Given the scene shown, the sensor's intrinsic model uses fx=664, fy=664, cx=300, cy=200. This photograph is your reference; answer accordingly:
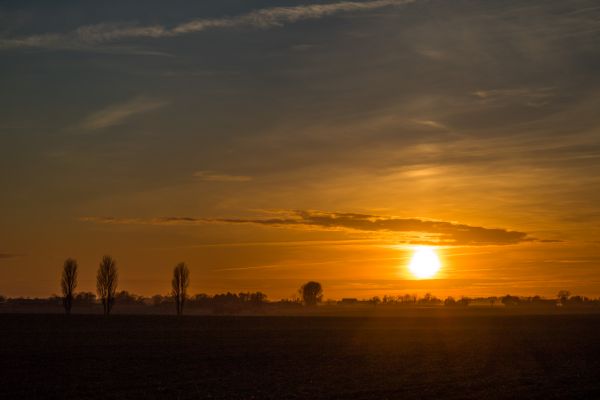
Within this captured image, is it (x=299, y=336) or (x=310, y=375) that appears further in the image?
(x=299, y=336)

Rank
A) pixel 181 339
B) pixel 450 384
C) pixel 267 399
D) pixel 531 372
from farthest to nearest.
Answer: pixel 181 339
pixel 531 372
pixel 450 384
pixel 267 399

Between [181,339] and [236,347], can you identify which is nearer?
[236,347]

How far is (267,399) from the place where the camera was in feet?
105

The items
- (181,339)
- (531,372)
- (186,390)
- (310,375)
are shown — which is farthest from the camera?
(181,339)

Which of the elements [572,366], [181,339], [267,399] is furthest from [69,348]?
[572,366]

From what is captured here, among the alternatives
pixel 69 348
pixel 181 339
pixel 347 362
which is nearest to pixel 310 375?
pixel 347 362

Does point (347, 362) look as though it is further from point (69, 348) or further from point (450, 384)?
point (69, 348)

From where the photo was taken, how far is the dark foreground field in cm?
3478

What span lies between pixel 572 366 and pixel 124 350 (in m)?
35.2

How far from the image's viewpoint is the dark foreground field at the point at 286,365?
1369 inches

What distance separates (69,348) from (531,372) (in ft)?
121

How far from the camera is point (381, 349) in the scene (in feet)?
198

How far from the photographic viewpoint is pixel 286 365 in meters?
46.8

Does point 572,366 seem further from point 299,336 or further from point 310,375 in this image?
point 299,336
